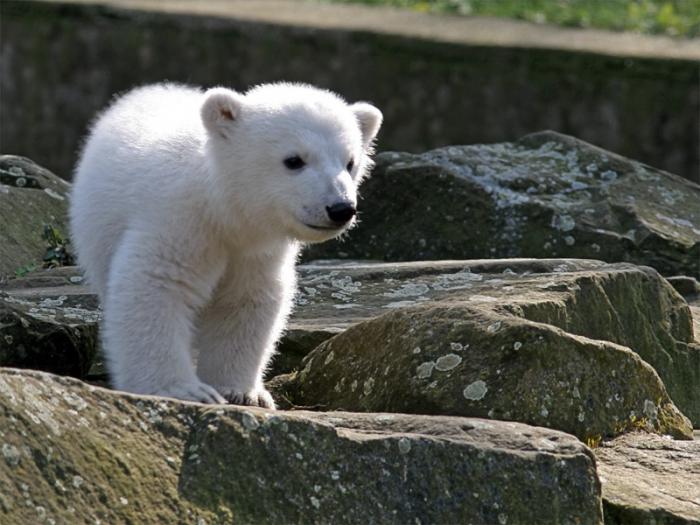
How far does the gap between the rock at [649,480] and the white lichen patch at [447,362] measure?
0.53 meters

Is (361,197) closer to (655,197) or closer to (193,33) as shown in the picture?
(655,197)

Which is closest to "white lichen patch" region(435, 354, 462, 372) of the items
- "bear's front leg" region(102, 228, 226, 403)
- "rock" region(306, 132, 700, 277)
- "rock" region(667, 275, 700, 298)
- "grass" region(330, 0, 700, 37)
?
"bear's front leg" region(102, 228, 226, 403)

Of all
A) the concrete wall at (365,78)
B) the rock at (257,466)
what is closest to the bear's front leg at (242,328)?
the rock at (257,466)

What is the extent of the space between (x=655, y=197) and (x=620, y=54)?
444 cm

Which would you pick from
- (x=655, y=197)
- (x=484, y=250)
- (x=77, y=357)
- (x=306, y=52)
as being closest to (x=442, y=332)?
(x=77, y=357)

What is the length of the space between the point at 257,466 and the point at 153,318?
1324mm

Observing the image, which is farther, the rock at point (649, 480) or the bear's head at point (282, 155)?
the bear's head at point (282, 155)

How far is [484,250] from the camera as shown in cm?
712

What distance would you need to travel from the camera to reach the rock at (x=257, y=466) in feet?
10.8

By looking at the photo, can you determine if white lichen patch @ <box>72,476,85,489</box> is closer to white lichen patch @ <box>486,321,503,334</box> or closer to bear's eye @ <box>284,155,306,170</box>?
white lichen patch @ <box>486,321,503,334</box>

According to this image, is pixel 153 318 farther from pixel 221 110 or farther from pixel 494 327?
pixel 494 327

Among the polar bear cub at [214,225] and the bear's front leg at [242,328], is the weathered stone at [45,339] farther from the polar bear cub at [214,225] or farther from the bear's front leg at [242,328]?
the bear's front leg at [242,328]

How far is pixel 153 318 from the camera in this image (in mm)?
4797

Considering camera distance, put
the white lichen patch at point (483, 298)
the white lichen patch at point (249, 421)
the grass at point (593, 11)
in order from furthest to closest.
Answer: the grass at point (593, 11)
the white lichen patch at point (483, 298)
the white lichen patch at point (249, 421)
